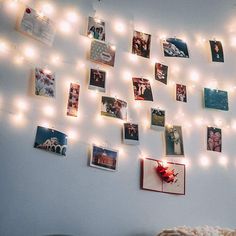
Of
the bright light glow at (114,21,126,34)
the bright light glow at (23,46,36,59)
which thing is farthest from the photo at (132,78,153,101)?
the bright light glow at (23,46,36,59)

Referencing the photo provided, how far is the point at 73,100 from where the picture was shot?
4.52 feet

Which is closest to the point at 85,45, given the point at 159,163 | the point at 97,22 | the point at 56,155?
the point at 97,22

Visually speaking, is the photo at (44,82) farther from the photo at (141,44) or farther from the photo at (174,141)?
the photo at (174,141)

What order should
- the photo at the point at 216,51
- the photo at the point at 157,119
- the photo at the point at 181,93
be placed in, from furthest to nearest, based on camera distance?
1. the photo at the point at 216,51
2. the photo at the point at 181,93
3. the photo at the point at 157,119

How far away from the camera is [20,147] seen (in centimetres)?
119

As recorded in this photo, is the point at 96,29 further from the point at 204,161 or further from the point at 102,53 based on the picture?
the point at 204,161

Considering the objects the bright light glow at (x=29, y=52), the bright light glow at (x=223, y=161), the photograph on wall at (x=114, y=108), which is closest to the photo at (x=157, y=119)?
the photograph on wall at (x=114, y=108)

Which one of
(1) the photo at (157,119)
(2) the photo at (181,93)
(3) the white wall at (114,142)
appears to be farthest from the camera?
(2) the photo at (181,93)

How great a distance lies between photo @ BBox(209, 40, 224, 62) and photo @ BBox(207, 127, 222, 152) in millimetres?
465

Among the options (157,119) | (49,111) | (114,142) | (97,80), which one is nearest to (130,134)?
(114,142)

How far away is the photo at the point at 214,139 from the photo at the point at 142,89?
43 cm

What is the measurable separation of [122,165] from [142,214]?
0.25 metres

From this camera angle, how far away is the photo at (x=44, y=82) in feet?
4.22

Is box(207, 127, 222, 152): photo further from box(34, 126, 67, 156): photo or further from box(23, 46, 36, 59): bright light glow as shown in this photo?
box(23, 46, 36, 59): bright light glow
